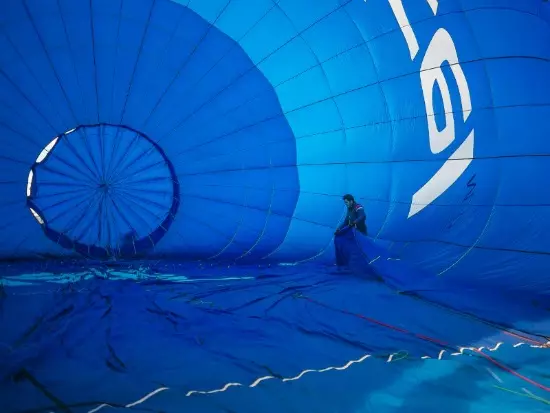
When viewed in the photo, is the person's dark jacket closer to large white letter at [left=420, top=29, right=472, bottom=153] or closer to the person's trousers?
the person's trousers

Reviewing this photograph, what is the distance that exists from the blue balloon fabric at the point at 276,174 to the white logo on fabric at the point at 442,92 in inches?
0.5

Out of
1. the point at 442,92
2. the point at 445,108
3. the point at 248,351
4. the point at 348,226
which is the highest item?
the point at 442,92

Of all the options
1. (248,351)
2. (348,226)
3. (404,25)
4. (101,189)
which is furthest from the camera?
(101,189)

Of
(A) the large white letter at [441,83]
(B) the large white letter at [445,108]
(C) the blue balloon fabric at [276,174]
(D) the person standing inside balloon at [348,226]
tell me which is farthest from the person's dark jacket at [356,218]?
(A) the large white letter at [441,83]

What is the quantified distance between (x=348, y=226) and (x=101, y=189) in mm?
1976

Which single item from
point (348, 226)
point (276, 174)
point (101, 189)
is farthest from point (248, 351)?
point (101, 189)

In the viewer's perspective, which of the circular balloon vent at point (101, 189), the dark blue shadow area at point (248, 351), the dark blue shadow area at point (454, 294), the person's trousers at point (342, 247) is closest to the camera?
the dark blue shadow area at point (248, 351)

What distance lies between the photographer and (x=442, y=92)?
115 inches

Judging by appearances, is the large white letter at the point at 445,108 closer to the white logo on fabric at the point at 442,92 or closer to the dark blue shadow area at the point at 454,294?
the white logo on fabric at the point at 442,92

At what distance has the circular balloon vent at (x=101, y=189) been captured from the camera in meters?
3.35

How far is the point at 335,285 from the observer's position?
8.77ft

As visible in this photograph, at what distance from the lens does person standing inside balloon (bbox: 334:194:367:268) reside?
320 cm

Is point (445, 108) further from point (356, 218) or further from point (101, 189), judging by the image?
point (101, 189)

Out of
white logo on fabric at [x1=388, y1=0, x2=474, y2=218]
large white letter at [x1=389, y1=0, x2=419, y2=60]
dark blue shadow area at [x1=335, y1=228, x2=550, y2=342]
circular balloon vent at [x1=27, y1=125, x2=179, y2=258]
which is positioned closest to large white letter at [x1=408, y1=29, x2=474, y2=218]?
white logo on fabric at [x1=388, y1=0, x2=474, y2=218]
